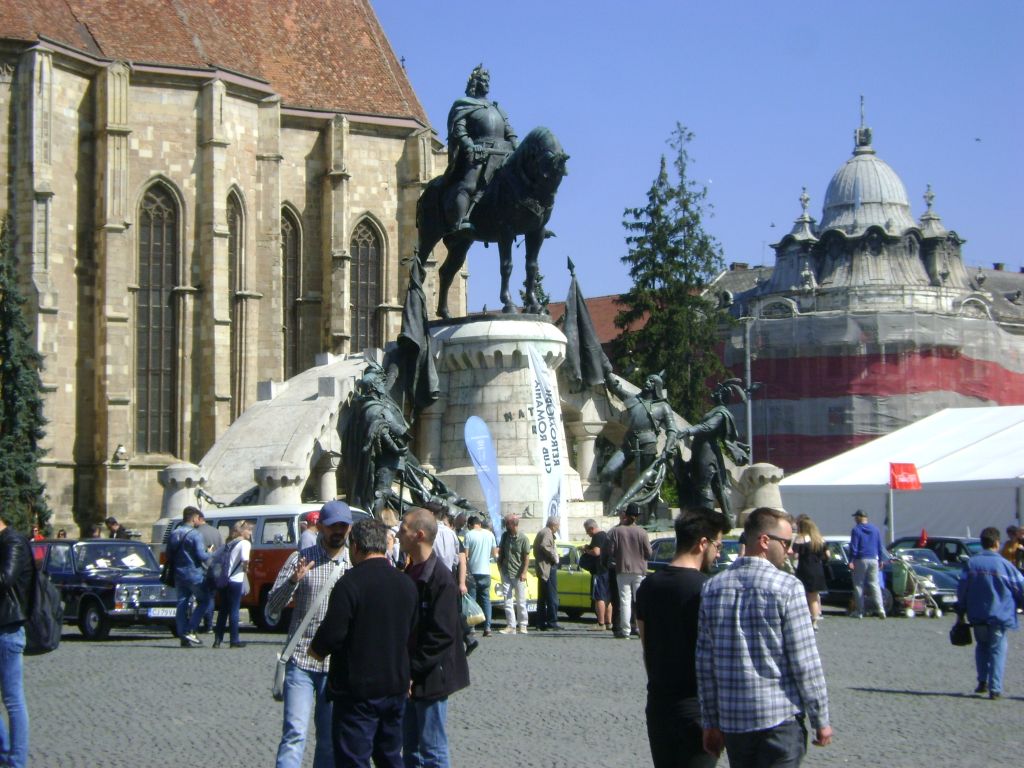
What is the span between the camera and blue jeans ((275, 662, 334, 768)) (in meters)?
8.41

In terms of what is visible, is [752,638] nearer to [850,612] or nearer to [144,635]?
[144,635]

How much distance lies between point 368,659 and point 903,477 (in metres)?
25.9

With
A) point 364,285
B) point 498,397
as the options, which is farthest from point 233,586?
point 364,285

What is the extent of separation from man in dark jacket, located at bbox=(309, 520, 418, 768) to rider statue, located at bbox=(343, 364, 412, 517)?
1746cm

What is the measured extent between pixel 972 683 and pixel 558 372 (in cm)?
1727

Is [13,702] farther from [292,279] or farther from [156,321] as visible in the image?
[292,279]

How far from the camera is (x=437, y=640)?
8055mm

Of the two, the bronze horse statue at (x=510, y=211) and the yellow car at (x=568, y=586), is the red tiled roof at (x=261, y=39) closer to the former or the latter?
the bronze horse statue at (x=510, y=211)

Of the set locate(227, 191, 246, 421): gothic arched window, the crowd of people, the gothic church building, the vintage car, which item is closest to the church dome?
the gothic church building

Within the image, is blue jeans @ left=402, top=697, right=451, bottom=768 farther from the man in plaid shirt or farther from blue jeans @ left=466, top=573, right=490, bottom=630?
blue jeans @ left=466, top=573, right=490, bottom=630

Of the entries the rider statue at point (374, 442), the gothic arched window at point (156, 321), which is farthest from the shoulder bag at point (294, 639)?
the gothic arched window at point (156, 321)

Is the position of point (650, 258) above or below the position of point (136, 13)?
below

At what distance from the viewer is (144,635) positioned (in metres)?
22.3

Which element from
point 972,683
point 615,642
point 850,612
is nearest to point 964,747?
point 972,683
